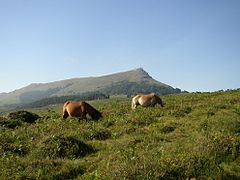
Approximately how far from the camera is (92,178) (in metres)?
10.3

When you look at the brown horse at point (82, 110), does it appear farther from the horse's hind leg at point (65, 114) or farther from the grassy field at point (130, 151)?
the grassy field at point (130, 151)

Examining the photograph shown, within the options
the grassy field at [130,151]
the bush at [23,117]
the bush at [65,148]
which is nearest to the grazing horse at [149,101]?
the bush at [23,117]

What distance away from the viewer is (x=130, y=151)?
12984 mm

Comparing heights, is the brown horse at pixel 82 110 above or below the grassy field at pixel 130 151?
above

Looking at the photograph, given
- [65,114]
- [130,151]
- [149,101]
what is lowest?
[130,151]

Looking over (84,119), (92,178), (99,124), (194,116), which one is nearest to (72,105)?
(84,119)

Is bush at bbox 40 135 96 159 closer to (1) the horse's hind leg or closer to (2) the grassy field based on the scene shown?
(2) the grassy field

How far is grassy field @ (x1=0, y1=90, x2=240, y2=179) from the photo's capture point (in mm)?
10836

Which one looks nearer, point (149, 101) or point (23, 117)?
point (23, 117)

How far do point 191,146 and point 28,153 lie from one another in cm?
616

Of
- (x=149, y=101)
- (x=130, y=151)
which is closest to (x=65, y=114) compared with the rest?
(x=149, y=101)

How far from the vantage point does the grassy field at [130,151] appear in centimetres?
1084

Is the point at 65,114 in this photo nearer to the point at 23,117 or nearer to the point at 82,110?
the point at 82,110

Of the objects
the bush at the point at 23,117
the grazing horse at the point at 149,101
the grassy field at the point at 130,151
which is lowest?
the grassy field at the point at 130,151
